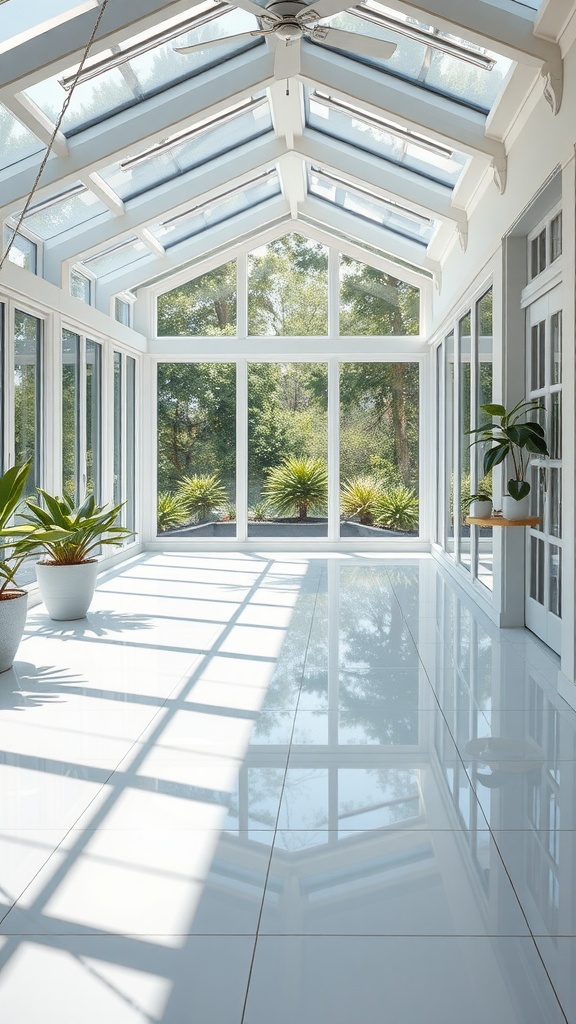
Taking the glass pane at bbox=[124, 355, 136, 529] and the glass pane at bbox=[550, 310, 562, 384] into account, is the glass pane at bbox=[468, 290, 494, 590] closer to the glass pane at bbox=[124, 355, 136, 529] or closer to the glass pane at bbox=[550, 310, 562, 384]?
the glass pane at bbox=[550, 310, 562, 384]

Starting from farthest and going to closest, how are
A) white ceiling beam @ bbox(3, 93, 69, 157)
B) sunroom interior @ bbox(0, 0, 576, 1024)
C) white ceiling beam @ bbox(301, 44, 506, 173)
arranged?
white ceiling beam @ bbox(301, 44, 506, 173) < white ceiling beam @ bbox(3, 93, 69, 157) < sunroom interior @ bbox(0, 0, 576, 1024)

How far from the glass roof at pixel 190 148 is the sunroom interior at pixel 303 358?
0.10 ft

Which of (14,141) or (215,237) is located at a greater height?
(215,237)

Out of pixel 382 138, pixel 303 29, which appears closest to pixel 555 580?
pixel 303 29

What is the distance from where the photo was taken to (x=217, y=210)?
376 inches

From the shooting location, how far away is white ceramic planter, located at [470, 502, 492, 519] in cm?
571

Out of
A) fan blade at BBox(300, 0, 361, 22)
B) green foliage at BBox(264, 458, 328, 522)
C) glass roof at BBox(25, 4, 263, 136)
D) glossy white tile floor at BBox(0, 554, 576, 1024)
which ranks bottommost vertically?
glossy white tile floor at BBox(0, 554, 576, 1024)

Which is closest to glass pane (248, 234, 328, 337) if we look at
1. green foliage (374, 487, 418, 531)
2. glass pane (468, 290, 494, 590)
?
green foliage (374, 487, 418, 531)

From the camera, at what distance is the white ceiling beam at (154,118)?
20.1 ft

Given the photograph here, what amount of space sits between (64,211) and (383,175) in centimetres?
296

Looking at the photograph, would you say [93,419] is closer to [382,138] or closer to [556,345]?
[382,138]

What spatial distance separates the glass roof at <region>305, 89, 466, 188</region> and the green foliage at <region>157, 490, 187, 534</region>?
4935mm

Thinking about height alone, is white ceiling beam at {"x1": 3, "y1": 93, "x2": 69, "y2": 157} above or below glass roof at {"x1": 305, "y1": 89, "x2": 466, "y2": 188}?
below

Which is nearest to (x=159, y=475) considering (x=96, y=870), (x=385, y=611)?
(x=385, y=611)
